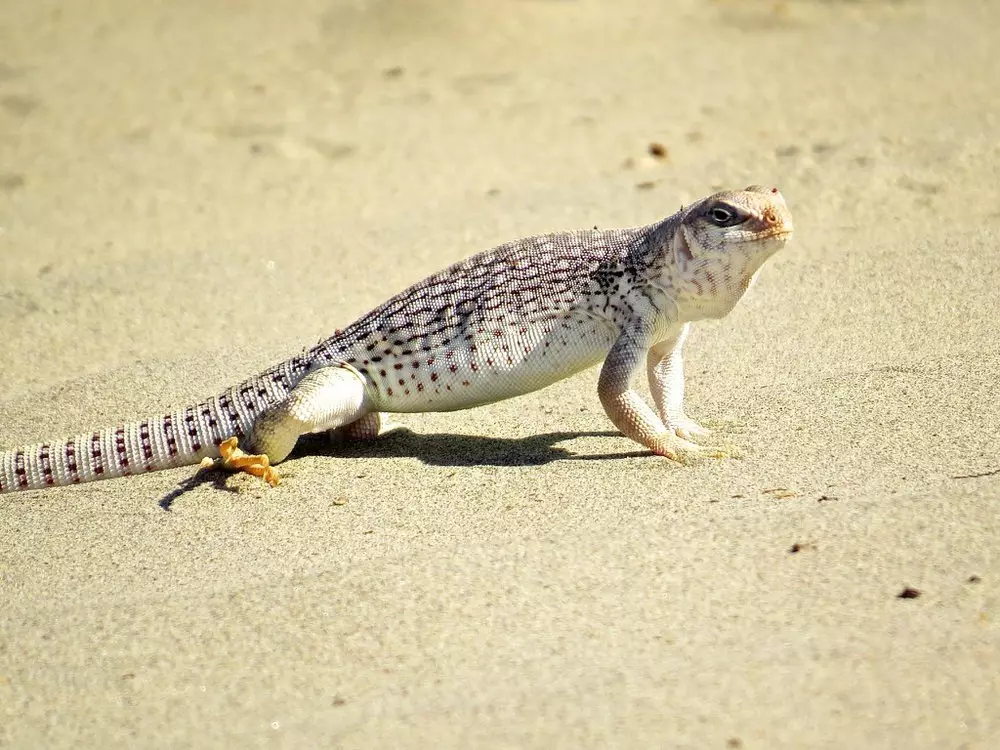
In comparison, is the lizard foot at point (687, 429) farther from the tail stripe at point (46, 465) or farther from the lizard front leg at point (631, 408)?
the tail stripe at point (46, 465)

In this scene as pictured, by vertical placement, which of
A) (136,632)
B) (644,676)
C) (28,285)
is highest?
(644,676)

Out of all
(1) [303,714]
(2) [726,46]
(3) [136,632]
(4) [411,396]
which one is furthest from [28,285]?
(2) [726,46]

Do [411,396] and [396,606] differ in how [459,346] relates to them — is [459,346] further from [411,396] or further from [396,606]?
[396,606]

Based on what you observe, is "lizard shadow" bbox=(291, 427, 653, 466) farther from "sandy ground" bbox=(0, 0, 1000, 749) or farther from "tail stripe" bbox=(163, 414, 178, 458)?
"tail stripe" bbox=(163, 414, 178, 458)

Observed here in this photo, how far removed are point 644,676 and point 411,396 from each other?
2816mm

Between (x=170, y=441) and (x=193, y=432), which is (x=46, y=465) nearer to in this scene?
(x=170, y=441)

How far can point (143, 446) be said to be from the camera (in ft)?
24.1

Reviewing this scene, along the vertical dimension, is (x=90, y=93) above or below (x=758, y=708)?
below

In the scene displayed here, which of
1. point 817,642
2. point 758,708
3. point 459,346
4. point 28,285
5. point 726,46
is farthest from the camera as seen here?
point 726,46

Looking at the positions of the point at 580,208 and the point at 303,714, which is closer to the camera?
the point at 303,714

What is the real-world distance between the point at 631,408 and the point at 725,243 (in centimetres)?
97

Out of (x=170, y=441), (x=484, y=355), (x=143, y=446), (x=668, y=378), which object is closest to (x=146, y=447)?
(x=143, y=446)

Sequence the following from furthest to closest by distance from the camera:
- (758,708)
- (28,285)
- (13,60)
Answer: (13,60), (28,285), (758,708)

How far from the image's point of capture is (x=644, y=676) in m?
4.87
